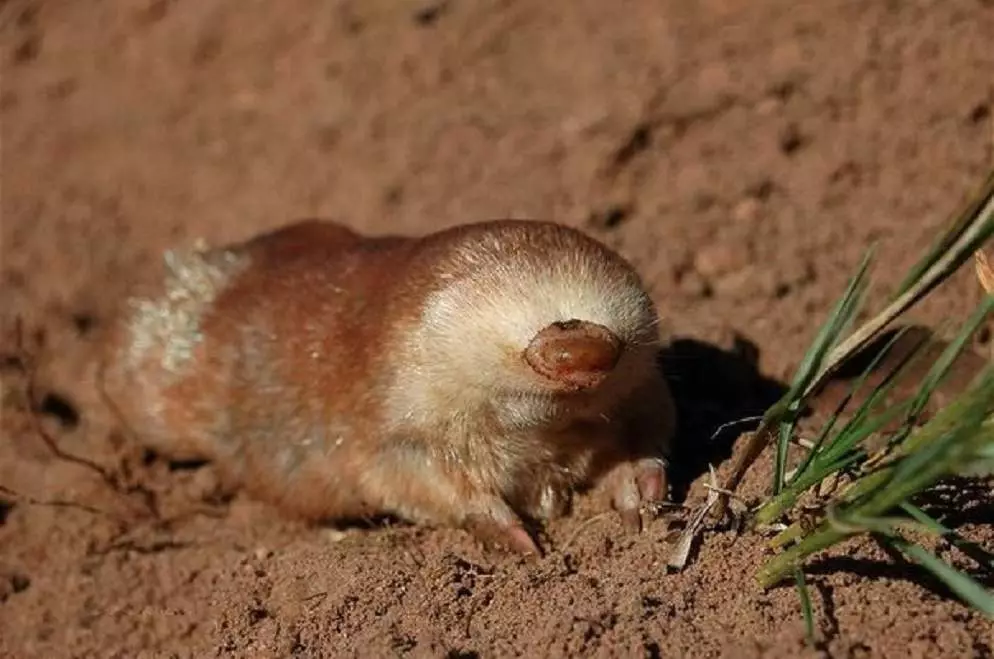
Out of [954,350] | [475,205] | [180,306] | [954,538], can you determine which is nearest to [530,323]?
[954,350]

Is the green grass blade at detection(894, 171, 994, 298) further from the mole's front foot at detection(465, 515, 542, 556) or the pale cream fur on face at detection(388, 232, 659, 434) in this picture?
the mole's front foot at detection(465, 515, 542, 556)

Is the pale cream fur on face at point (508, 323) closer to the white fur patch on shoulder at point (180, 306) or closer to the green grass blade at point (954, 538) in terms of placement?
the green grass blade at point (954, 538)

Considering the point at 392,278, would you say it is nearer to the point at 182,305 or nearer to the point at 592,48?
the point at 182,305

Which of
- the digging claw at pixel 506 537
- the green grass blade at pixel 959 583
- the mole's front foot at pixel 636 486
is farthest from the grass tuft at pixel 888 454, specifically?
the digging claw at pixel 506 537

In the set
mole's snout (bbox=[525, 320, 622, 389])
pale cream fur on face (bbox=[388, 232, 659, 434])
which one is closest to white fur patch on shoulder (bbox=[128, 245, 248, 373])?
pale cream fur on face (bbox=[388, 232, 659, 434])

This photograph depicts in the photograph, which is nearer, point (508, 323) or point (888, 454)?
point (888, 454)

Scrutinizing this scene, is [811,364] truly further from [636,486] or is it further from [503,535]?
[503,535]

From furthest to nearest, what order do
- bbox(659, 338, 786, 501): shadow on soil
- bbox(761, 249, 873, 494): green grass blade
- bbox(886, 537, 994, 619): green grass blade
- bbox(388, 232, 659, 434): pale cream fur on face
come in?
bbox(659, 338, 786, 501): shadow on soil → bbox(388, 232, 659, 434): pale cream fur on face → bbox(761, 249, 873, 494): green grass blade → bbox(886, 537, 994, 619): green grass blade

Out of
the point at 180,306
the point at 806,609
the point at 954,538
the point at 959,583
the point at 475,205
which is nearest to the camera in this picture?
the point at 959,583
